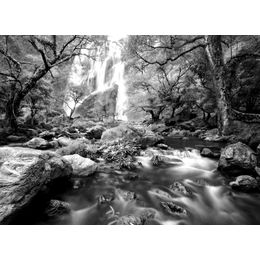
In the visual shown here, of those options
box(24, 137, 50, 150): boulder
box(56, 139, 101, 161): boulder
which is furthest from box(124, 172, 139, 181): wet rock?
box(24, 137, 50, 150): boulder

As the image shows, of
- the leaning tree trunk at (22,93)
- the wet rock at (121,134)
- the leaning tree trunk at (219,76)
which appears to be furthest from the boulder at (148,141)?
the leaning tree trunk at (22,93)

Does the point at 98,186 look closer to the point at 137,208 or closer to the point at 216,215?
the point at 137,208

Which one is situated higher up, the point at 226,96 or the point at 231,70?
Result: the point at 231,70

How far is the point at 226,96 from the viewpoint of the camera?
538 cm

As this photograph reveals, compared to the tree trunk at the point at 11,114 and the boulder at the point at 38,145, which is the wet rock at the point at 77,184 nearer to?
the boulder at the point at 38,145

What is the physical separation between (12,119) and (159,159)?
6.78 meters

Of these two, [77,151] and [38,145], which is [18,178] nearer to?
[77,151]

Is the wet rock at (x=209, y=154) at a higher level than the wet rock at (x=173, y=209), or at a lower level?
higher

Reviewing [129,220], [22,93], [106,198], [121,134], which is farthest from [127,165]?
[22,93]

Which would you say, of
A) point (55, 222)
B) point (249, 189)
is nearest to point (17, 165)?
point (55, 222)

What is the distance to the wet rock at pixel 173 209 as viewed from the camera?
2210mm

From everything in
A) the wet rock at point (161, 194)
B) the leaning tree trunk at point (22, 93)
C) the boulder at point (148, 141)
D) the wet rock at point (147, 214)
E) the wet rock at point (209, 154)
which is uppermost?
the leaning tree trunk at point (22, 93)

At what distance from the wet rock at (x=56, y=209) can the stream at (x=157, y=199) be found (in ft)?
0.20

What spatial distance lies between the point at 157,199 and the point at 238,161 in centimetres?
192
